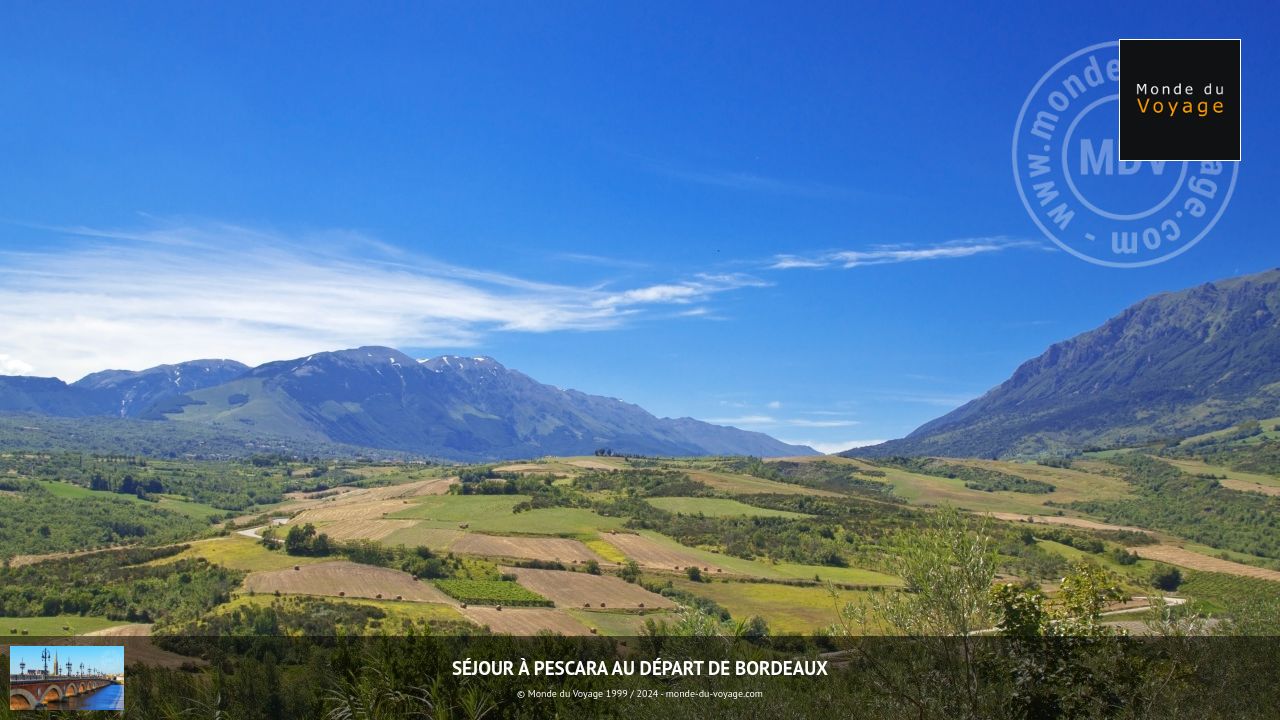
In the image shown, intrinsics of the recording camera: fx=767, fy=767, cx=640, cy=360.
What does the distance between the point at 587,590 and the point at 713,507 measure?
79.7 m

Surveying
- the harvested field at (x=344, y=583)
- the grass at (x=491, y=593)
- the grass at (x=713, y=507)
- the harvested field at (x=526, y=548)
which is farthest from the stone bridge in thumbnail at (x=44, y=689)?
the grass at (x=713, y=507)

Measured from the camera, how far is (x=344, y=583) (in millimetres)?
99938

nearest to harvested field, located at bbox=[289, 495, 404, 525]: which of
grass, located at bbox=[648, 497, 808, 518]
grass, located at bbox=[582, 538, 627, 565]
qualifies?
grass, located at bbox=[582, 538, 627, 565]

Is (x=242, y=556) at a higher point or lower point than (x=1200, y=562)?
lower

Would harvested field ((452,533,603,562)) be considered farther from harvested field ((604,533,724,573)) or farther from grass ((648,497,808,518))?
grass ((648,497,808,518))

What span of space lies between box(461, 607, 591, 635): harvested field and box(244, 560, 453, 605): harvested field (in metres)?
8.72

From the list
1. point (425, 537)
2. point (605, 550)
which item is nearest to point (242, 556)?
point (425, 537)

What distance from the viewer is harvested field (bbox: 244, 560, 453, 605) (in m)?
94.2

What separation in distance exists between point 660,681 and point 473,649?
49.0 ft

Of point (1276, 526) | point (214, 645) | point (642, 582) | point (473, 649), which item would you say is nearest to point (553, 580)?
point (642, 582)

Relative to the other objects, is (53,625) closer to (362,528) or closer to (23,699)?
(362,528)

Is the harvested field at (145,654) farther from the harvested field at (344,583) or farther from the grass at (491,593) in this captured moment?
the grass at (491,593)

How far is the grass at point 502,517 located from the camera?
142875 mm

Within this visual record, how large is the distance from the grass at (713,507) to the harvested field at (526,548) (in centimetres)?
4210
